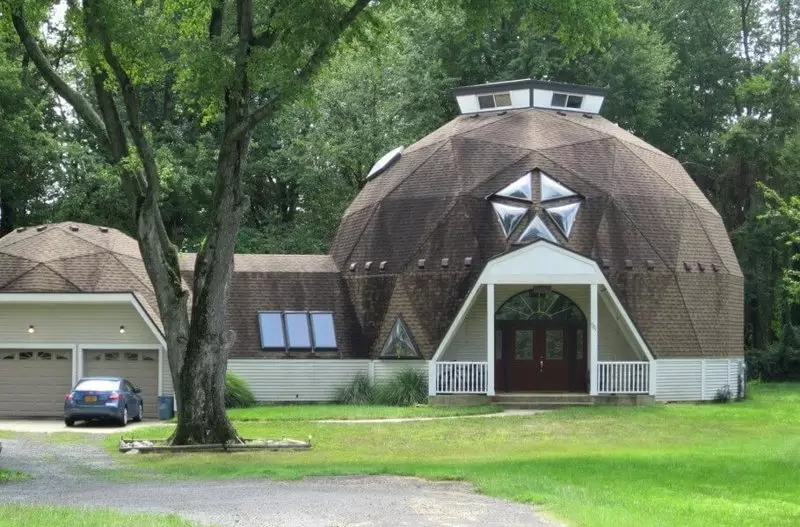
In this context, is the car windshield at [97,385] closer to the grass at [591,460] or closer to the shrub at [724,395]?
the grass at [591,460]

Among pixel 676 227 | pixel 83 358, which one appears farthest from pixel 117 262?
pixel 676 227

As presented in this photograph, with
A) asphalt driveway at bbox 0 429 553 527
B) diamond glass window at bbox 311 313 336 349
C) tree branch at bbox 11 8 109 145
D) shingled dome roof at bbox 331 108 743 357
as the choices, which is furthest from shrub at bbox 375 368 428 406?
asphalt driveway at bbox 0 429 553 527

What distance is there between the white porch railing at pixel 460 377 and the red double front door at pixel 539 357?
2296 mm

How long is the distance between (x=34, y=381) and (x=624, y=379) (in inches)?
601

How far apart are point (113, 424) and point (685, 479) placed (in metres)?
16.6

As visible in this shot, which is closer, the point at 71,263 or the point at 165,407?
the point at 165,407

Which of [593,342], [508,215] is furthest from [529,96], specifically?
[593,342]

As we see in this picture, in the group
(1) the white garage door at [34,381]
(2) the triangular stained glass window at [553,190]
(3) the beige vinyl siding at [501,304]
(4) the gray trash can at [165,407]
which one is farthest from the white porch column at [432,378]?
(1) the white garage door at [34,381]

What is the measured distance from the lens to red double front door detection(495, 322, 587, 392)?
34344 millimetres

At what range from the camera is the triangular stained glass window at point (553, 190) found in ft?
112

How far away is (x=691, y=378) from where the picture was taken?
34.0 m

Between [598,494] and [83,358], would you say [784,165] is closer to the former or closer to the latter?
[83,358]

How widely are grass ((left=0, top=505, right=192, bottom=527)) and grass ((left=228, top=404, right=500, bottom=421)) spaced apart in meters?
16.4

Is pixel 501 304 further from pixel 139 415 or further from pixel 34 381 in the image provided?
pixel 34 381
